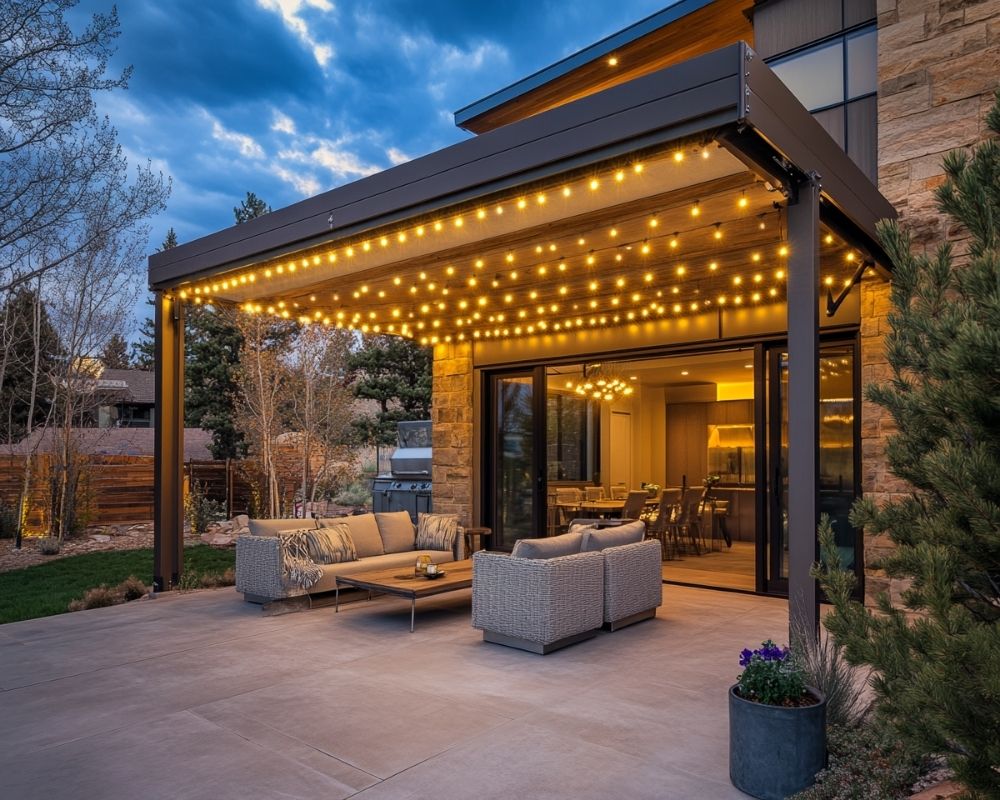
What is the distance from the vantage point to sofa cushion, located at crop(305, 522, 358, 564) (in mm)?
6823

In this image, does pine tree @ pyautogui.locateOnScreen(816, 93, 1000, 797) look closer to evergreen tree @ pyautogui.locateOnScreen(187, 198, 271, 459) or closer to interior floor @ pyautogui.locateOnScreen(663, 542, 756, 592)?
interior floor @ pyautogui.locateOnScreen(663, 542, 756, 592)

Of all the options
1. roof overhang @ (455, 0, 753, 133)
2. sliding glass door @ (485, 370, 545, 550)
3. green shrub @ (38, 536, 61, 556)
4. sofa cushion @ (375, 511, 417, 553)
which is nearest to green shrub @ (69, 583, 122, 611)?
sofa cushion @ (375, 511, 417, 553)

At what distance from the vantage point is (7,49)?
8.40 m

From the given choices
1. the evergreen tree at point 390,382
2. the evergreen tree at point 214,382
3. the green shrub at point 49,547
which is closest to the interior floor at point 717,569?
the green shrub at point 49,547

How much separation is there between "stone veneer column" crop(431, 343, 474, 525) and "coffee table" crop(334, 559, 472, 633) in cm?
359

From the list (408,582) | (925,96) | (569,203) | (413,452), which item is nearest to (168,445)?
(408,582)

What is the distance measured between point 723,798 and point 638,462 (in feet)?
36.5

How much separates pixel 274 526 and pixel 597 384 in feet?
20.0

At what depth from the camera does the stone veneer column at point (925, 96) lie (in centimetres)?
555

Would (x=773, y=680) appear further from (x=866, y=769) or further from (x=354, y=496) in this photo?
(x=354, y=496)

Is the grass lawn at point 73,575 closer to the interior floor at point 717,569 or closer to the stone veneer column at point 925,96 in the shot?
the interior floor at point 717,569

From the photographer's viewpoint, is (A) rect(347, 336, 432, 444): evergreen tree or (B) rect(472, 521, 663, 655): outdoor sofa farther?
(A) rect(347, 336, 432, 444): evergreen tree

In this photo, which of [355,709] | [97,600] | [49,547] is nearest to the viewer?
[355,709]

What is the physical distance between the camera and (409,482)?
12.1 m
